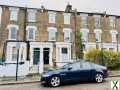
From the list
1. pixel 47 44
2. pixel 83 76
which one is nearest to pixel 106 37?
pixel 47 44

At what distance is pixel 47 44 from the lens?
85.8 ft

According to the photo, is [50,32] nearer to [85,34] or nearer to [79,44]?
[79,44]

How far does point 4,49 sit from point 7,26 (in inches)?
120

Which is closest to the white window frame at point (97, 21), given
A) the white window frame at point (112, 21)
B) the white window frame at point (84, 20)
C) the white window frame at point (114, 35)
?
the white window frame at point (84, 20)

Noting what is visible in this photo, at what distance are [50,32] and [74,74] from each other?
1533 centimetres

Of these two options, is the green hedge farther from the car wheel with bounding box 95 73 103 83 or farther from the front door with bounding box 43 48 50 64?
the front door with bounding box 43 48 50 64

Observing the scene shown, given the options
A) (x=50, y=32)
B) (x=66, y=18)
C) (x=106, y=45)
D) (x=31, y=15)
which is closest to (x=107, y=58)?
(x=50, y=32)

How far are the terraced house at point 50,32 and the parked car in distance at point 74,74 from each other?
11.0m

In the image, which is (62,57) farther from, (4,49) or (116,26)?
(116,26)

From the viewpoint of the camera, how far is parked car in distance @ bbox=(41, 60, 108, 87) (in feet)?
40.2

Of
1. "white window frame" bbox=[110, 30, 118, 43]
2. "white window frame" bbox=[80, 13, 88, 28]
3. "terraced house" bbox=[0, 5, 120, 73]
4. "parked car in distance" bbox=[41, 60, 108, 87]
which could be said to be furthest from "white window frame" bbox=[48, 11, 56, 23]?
"parked car in distance" bbox=[41, 60, 108, 87]

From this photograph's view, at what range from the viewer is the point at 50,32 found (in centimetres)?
2741

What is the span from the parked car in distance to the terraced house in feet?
36.2

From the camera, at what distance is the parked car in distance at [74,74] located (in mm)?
12242
